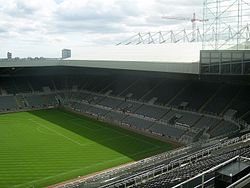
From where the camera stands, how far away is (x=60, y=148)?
31141 mm

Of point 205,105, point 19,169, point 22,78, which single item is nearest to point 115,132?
point 205,105

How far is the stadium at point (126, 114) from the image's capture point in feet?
76.1

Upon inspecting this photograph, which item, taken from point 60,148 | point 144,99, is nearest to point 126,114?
point 144,99

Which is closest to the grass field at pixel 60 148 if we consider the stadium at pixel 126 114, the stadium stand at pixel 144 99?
the stadium at pixel 126 114

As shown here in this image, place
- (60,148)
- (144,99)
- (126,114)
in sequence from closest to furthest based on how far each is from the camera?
(60,148)
(126,114)
(144,99)

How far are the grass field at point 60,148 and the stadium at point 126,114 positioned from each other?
0.08 meters

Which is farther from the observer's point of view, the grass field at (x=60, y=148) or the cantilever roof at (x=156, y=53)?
the cantilever roof at (x=156, y=53)

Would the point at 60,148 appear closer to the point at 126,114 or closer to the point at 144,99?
the point at 126,114

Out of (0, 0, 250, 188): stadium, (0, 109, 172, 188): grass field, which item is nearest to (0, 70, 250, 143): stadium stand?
(0, 0, 250, 188): stadium

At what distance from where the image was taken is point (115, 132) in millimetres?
36844

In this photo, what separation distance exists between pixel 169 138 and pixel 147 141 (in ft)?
7.80

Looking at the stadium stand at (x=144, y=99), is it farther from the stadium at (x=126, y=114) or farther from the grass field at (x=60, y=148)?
the grass field at (x=60, y=148)

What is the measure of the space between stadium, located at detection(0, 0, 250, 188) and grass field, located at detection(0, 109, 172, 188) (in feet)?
0.27

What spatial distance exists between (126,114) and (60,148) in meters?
12.7
